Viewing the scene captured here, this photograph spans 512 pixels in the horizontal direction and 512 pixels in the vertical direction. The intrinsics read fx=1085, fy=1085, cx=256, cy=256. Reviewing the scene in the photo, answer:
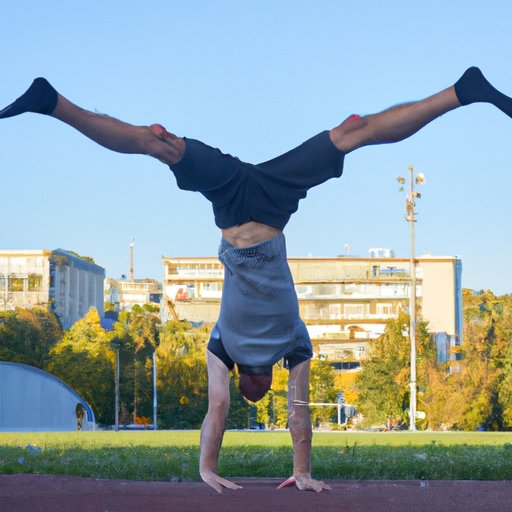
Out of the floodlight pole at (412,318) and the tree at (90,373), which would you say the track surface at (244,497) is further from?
the tree at (90,373)

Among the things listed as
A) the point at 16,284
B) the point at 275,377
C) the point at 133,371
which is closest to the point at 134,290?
the point at 16,284

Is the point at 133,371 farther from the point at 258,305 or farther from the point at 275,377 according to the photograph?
the point at 258,305

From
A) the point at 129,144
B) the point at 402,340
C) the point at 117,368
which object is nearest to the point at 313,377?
the point at 402,340

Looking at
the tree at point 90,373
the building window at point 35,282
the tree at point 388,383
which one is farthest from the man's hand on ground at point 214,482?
the building window at point 35,282

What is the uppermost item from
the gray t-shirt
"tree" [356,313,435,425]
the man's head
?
the gray t-shirt

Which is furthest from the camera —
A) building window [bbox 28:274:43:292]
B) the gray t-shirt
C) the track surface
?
building window [bbox 28:274:43:292]

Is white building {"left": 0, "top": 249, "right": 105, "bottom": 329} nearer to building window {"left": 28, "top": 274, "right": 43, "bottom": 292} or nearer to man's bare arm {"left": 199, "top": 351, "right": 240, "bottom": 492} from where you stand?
building window {"left": 28, "top": 274, "right": 43, "bottom": 292}

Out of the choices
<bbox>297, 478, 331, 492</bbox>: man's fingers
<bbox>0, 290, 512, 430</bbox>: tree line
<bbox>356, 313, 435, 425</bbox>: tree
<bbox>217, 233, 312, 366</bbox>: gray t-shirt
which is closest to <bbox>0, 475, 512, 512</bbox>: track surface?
<bbox>297, 478, 331, 492</bbox>: man's fingers

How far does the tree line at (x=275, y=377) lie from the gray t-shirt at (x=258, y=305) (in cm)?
3744

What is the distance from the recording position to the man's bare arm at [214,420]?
9.02 metres

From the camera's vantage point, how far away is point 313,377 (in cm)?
5400

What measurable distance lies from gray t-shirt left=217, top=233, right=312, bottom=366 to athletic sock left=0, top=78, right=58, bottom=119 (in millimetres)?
1930

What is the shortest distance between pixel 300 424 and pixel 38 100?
136 inches

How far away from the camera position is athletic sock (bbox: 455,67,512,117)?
802cm
